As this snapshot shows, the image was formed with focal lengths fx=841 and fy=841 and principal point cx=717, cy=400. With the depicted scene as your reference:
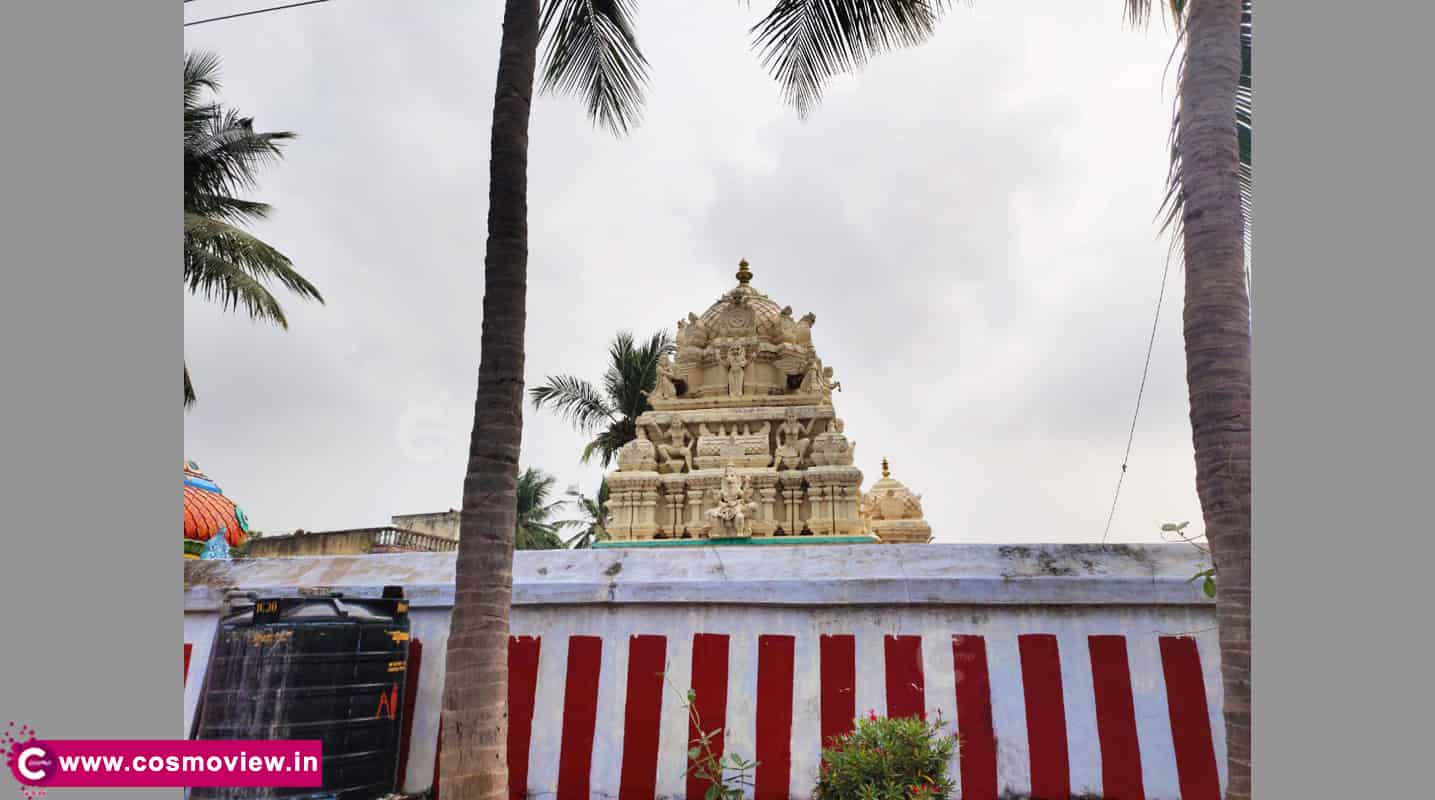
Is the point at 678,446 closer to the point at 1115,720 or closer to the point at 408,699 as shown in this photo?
the point at 408,699

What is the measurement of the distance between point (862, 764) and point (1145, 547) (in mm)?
2650

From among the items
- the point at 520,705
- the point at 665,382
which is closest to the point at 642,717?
the point at 520,705

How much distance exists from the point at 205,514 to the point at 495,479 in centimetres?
1403

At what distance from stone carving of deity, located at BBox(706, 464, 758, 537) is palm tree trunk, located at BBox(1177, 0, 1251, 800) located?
35.4 feet

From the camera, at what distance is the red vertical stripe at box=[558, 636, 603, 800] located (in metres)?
5.65

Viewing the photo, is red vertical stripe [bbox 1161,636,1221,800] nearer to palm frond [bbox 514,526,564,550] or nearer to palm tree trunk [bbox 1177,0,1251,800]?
palm tree trunk [bbox 1177,0,1251,800]

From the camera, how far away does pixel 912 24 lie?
641 cm

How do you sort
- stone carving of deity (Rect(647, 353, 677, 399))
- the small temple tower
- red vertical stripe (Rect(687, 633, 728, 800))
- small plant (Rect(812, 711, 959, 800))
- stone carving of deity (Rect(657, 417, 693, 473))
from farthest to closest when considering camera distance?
the small temple tower, stone carving of deity (Rect(647, 353, 677, 399)), stone carving of deity (Rect(657, 417, 693, 473)), red vertical stripe (Rect(687, 633, 728, 800)), small plant (Rect(812, 711, 959, 800))

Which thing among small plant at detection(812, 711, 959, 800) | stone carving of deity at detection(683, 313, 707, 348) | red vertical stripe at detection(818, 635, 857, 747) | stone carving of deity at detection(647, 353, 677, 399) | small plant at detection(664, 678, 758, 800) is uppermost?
stone carving of deity at detection(683, 313, 707, 348)

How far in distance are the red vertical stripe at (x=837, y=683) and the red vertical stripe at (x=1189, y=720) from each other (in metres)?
2.00

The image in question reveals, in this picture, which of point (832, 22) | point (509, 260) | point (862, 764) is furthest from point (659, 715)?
point (832, 22)

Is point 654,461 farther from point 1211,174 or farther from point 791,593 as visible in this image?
point 1211,174
